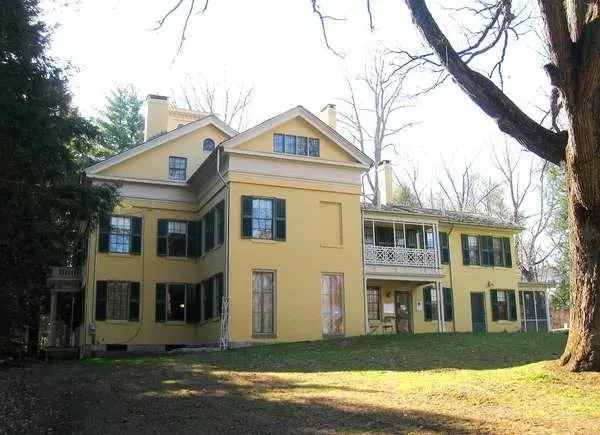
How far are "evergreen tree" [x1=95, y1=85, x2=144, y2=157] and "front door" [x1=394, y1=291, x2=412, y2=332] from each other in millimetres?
26636

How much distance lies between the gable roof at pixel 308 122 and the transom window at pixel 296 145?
494 mm

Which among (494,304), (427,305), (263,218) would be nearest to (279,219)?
(263,218)

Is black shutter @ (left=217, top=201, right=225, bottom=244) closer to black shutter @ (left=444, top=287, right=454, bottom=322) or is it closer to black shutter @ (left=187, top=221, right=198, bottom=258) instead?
black shutter @ (left=187, top=221, right=198, bottom=258)

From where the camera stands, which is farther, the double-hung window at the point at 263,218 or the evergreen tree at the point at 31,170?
the double-hung window at the point at 263,218

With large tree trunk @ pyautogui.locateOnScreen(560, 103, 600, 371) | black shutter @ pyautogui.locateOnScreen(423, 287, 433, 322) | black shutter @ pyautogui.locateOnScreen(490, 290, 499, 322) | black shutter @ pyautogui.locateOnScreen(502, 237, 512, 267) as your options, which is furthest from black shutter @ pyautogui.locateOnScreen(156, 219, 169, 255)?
large tree trunk @ pyautogui.locateOnScreen(560, 103, 600, 371)

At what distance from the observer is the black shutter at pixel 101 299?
2448 centimetres

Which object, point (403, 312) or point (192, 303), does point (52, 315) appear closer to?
point (192, 303)

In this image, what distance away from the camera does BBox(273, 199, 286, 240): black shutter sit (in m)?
23.2

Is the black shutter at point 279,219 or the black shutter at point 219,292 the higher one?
the black shutter at point 279,219

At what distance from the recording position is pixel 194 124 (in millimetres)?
26984

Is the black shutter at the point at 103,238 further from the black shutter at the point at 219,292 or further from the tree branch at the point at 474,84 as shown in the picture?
the tree branch at the point at 474,84

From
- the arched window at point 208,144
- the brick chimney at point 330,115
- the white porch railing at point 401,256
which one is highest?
the brick chimney at point 330,115

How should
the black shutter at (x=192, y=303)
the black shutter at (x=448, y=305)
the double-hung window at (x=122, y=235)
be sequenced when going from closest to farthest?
1. the double-hung window at (x=122, y=235)
2. the black shutter at (x=192, y=303)
3. the black shutter at (x=448, y=305)

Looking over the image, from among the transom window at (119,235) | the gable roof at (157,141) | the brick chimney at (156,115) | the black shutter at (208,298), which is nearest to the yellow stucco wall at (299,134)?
the gable roof at (157,141)
